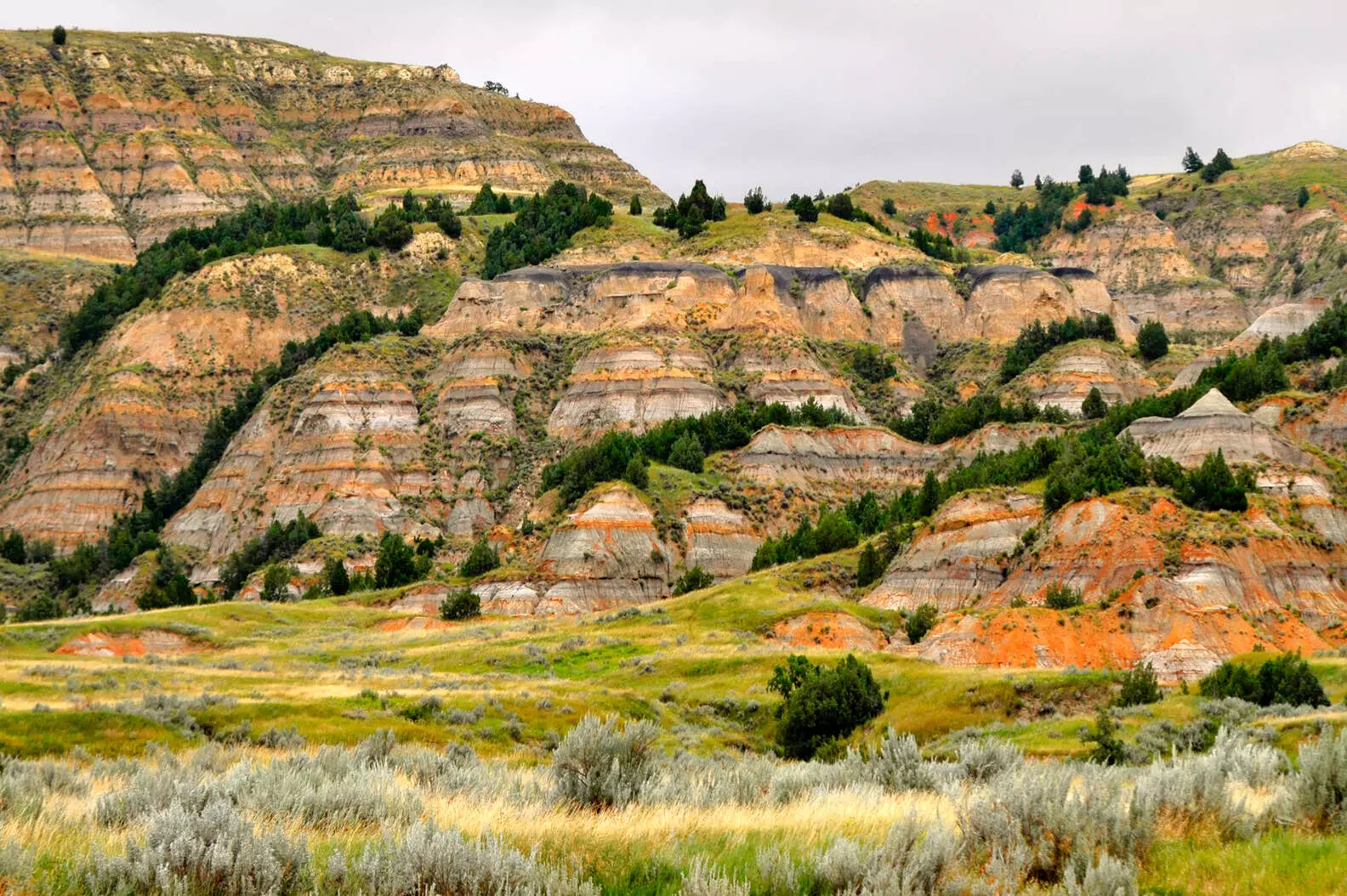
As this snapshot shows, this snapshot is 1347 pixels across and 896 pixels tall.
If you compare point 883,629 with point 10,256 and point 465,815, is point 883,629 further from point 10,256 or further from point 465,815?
point 10,256

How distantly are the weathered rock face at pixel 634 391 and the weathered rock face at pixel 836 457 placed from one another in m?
11.0

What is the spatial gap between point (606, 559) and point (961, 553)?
2588cm

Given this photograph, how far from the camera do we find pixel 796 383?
110875 millimetres

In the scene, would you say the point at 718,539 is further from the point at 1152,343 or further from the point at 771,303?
the point at 1152,343

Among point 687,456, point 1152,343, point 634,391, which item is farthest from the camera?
point 1152,343

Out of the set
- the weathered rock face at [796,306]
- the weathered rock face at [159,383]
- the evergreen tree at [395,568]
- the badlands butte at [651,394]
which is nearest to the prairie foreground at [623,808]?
the badlands butte at [651,394]

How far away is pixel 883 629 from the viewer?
59.5 metres

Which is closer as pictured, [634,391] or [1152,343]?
[634,391]

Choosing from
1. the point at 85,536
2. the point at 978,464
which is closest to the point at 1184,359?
the point at 978,464

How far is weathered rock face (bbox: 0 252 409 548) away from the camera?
110 m

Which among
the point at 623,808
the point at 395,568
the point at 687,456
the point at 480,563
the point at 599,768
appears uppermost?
the point at 687,456

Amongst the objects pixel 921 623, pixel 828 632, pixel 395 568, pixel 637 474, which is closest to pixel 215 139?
pixel 395 568

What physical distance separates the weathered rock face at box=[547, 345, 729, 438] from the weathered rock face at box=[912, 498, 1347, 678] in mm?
51492

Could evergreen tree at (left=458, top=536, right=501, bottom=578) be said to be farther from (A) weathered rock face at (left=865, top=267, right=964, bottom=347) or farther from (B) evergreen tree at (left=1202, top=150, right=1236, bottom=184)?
(B) evergreen tree at (left=1202, top=150, right=1236, bottom=184)
